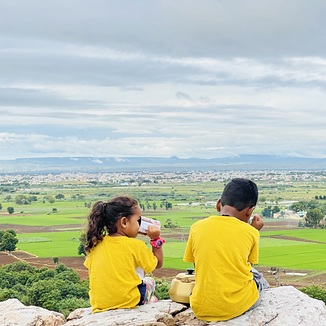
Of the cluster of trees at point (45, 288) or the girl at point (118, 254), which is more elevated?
the girl at point (118, 254)

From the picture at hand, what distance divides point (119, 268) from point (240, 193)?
56.5 inches

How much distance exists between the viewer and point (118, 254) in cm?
Answer: 621

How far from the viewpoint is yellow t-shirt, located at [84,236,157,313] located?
621cm

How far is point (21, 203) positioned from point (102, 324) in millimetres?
99123

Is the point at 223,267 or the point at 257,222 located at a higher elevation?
the point at 257,222

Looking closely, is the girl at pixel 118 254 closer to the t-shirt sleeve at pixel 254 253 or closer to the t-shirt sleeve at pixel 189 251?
the t-shirt sleeve at pixel 189 251

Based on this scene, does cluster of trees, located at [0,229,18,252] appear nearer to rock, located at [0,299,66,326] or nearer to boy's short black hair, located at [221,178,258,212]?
rock, located at [0,299,66,326]

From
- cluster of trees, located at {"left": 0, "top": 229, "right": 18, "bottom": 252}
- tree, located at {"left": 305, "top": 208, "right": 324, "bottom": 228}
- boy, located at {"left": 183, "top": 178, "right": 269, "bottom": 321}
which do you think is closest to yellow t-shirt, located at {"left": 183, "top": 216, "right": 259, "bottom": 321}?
boy, located at {"left": 183, "top": 178, "right": 269, "bottom": 321}

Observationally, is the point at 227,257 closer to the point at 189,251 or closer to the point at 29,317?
the point at 189,251

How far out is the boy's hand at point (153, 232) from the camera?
6.43 meters

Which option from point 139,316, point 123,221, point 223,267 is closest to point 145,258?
point 123,221

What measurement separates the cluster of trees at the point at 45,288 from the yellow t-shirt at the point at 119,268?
10652mm

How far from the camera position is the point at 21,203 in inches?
4028

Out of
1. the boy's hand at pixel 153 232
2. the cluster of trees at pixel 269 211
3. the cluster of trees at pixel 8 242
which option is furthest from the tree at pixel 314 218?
the boy's hand at pixel 153 232
